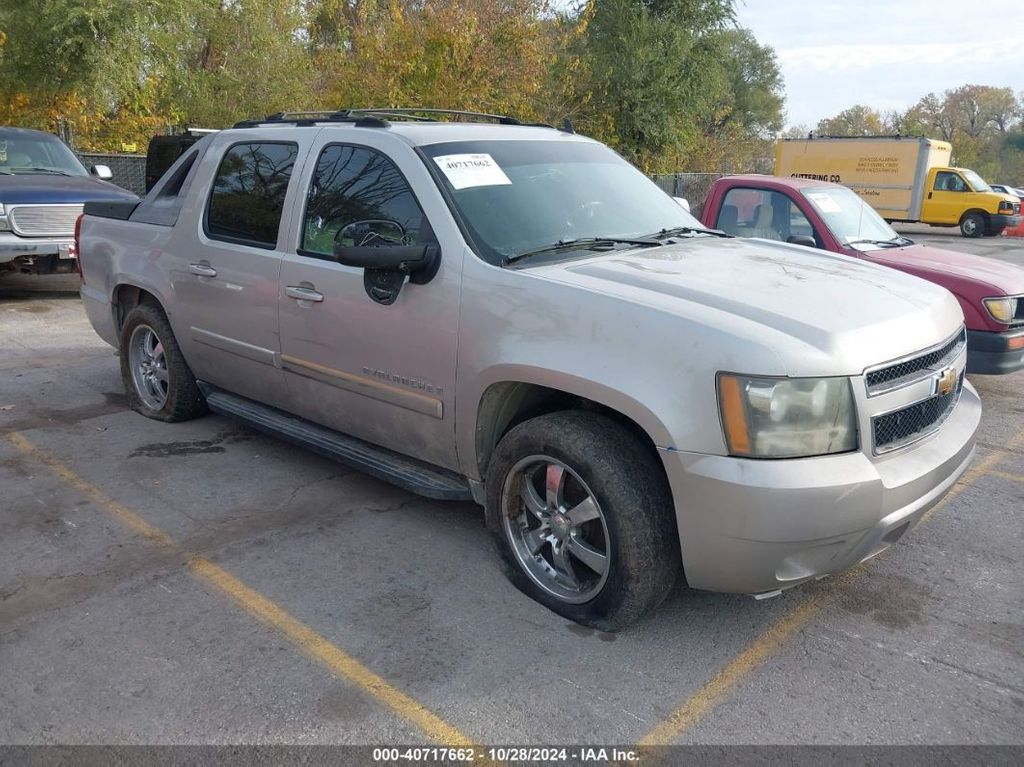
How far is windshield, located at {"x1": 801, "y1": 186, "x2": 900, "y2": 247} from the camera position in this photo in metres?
7.34

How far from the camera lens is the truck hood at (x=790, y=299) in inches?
116

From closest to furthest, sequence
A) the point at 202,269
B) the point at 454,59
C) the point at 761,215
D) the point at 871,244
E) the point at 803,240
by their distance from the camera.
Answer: the point at 202,269, the point at 803,240, the point at 871,244, the point at 761,215, the point at 454,59

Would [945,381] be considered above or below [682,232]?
below

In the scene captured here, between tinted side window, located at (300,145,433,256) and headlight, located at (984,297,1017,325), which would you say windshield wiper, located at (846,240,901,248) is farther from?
tinted side window, located at (300,145,433,256)

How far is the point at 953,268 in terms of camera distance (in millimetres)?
6805

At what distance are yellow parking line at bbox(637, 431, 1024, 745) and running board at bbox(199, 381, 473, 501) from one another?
131cm

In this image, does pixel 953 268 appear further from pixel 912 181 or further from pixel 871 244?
pixel 912 181

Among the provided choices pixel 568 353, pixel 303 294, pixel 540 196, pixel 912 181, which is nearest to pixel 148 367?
pixel 303 294

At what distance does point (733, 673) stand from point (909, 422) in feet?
3.59

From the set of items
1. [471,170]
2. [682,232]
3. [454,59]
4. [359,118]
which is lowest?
[682,232]

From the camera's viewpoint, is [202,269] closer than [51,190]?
Yes

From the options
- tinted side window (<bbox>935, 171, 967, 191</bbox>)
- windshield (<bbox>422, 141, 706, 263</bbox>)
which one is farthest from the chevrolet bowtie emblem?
tinted side window (<bbox>935, 171, 967, 191</bbox>)

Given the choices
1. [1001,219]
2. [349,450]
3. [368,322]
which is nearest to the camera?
[368,322]

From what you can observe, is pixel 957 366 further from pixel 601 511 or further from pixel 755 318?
pixel 601 511
